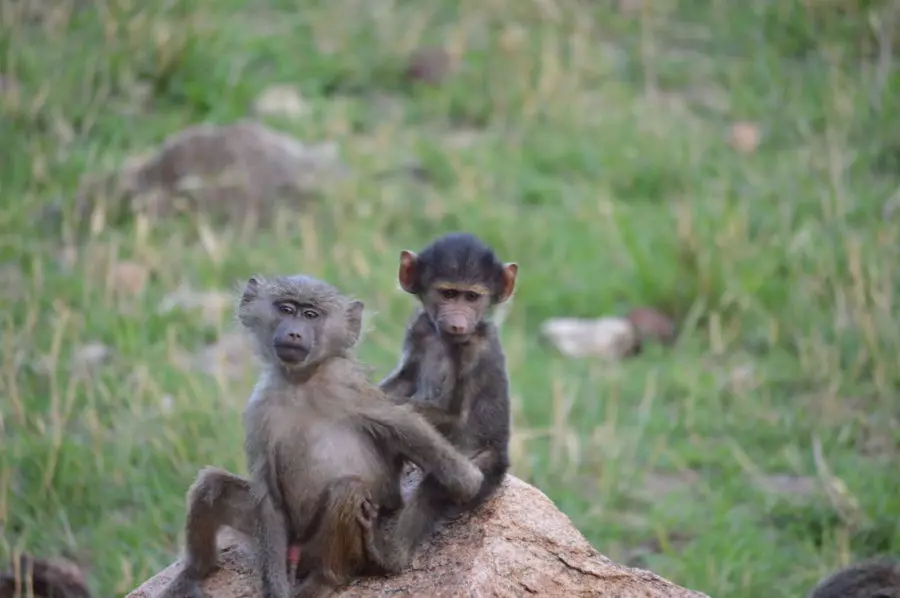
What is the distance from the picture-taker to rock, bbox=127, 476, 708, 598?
5.20 metres

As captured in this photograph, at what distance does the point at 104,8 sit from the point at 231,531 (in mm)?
7750

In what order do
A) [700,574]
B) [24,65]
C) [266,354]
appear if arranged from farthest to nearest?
[24,65] → [700,574] → [266,354]

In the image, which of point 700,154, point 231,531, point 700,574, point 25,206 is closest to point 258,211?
point 25,206

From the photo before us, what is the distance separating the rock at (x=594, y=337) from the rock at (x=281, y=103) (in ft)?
11.5

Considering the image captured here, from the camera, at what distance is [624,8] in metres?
14.5

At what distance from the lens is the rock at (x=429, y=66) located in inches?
Answer: 520

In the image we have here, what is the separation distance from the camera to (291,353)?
207 inches

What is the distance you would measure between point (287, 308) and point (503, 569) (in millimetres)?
1164

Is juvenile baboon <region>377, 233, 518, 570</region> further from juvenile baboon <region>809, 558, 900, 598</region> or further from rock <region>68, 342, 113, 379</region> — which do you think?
rock <region>68, 342, 113, 379</region>

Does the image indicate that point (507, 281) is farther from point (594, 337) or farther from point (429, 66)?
point (429, 66)

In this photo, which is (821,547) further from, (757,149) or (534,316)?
(757,149)

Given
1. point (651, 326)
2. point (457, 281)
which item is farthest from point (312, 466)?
point (651, 326)

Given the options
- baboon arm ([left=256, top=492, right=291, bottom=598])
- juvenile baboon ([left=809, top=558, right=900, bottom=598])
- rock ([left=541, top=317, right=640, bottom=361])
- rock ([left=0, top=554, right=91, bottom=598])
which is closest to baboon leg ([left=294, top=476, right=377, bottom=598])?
baboon arm ([left=256, top=492, right=291, bottom=598])

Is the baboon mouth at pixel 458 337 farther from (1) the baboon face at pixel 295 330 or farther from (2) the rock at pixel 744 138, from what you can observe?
(2) the rock at pixel 744 138
